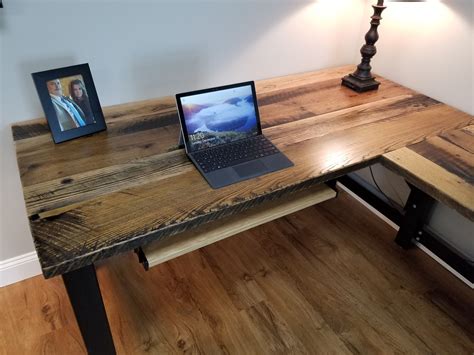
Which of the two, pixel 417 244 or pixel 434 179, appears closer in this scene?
pixel 434 179

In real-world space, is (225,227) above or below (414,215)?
above

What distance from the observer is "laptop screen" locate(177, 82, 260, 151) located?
1.06m

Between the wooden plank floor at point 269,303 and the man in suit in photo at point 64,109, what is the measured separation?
0.75 meters

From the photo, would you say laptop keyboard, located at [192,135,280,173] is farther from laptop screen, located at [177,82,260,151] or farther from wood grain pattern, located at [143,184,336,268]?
wood grain pattern, located at [143,184,336,268]

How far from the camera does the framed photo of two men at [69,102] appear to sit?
1.04 m

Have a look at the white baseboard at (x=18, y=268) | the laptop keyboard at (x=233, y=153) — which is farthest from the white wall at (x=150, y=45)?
the laptop keyboard at (x=233, y=153)

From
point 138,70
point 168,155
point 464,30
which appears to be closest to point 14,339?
point 168,155

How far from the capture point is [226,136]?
1.11m

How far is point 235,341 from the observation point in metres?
1.36

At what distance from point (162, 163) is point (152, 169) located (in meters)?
0.04

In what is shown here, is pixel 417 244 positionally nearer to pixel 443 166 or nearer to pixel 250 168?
pixel 443 166

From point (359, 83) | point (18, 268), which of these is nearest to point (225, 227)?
point (359, 83)

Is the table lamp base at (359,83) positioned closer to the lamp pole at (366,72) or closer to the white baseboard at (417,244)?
the lamp pole at (366,72)

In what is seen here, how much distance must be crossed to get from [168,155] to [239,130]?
230 mm
